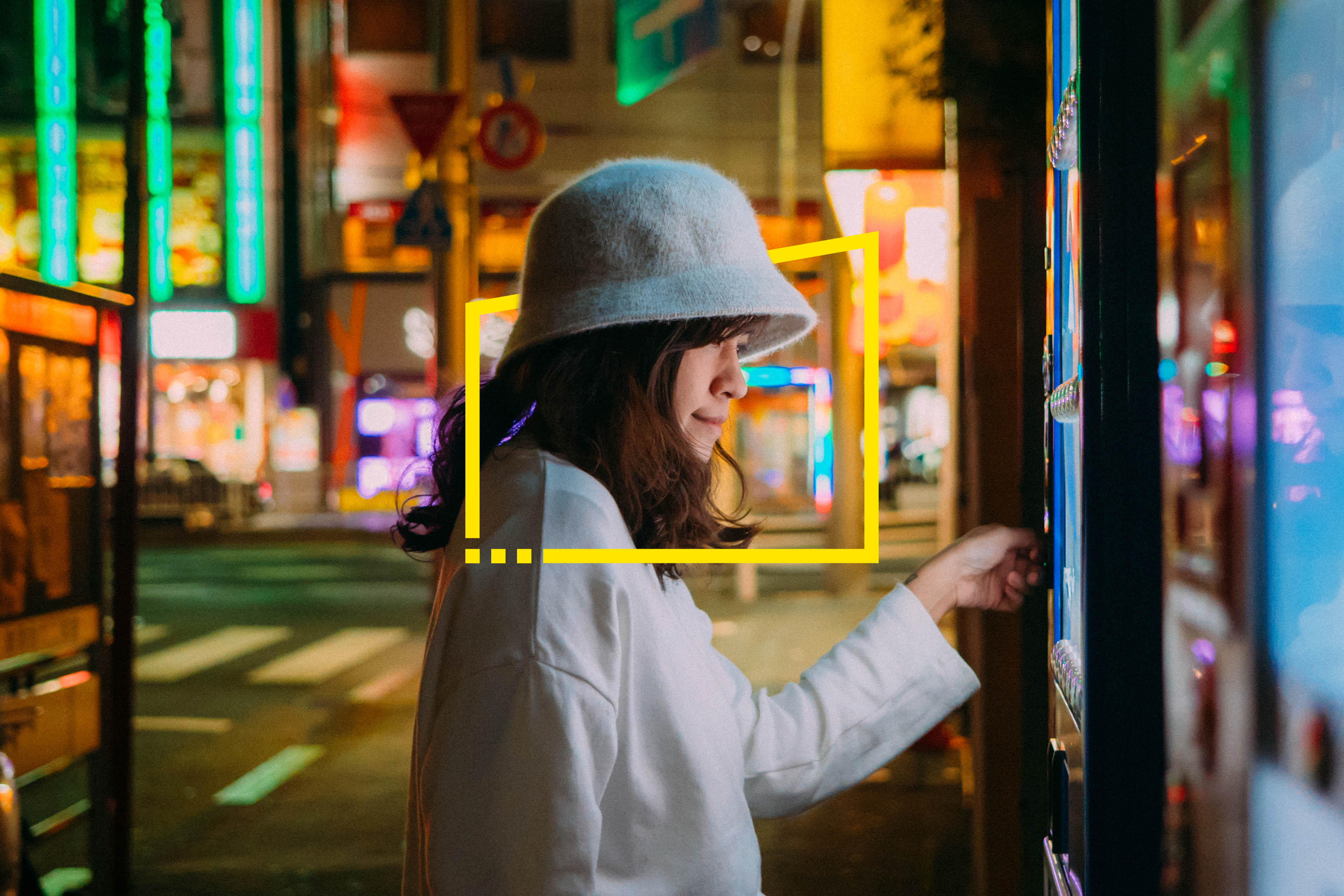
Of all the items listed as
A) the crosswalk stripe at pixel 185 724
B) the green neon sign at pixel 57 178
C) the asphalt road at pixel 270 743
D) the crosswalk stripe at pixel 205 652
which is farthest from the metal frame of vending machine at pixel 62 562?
the green neon sign at pixel 57 178

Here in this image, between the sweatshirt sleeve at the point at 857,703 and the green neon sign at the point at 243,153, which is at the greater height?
the green neon sign at the point at 243,153

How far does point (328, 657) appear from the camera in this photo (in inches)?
303

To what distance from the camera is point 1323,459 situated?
1.38 m

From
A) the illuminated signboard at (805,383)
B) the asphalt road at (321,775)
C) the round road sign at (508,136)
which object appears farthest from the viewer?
the round road sign at (508,136)

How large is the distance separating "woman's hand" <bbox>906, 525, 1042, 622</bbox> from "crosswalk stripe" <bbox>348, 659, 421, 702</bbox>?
5.58 metres

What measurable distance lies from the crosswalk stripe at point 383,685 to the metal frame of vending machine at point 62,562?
286 cm

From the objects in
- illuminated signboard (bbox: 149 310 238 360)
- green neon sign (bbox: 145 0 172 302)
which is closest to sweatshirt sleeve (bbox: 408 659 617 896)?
green neon sign (bbox: 145 0 172 302)

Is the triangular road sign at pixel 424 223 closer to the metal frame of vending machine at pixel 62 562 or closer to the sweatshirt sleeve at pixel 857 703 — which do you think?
the metal frame of vending machine at pixel 62 562

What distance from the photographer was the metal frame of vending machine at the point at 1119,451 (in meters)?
1.05

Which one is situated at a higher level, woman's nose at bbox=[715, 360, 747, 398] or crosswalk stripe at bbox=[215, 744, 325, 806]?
woman's nose at bbox=[715, 360, 747, 398]

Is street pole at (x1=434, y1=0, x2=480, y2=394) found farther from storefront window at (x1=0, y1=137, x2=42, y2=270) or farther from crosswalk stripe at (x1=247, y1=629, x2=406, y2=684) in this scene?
storefront window at (x1=0, y1=137, x2=42, y2=270)

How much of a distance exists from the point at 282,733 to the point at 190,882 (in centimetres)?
197

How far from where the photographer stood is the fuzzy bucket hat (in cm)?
117
